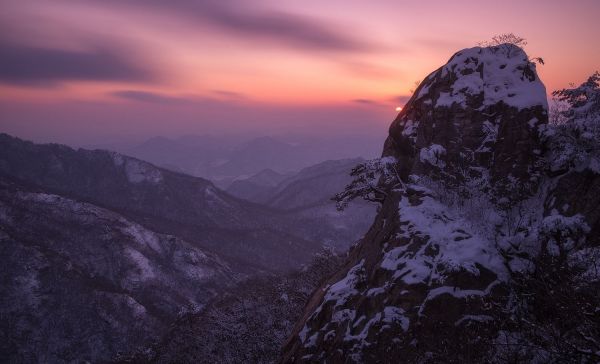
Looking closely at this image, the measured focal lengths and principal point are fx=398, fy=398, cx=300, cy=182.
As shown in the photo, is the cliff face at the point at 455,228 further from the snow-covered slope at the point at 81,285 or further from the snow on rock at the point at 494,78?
the snow-covered slope at the point at 81,285

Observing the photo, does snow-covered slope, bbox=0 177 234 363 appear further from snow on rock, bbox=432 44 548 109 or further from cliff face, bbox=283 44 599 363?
snow on rock, bbox=432 44 548 109

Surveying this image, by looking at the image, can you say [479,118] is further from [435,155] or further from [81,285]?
[81,285]

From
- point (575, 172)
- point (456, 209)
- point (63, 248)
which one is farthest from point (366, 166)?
point (63, 248)

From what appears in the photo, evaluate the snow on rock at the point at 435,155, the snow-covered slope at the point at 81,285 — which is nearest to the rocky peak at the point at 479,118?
the snow on rock at the point at 435,155

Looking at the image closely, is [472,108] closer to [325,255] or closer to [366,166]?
[366,166]

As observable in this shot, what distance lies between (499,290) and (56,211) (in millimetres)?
225402

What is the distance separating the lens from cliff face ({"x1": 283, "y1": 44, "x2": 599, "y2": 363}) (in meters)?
14.9

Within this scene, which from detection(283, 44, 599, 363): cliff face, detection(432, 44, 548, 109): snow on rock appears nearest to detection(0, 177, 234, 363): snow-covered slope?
detection(283, 44, 599, 363): cliff face

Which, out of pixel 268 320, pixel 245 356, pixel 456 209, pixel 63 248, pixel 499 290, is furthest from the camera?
pixel 63 248

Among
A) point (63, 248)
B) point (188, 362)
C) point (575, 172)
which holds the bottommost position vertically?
point (63, 248)

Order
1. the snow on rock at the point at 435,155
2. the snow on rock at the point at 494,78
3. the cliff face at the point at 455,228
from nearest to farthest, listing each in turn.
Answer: the cliff face at the point at 455,228, the snow on rock at the point at 494,78, the snow on rock at the point at 435,155

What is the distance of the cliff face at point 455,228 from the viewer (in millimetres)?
14914

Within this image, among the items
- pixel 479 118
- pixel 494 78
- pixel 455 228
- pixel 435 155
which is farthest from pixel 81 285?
pixel 494 78

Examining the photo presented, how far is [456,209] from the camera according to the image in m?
18.9
